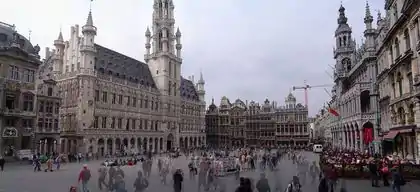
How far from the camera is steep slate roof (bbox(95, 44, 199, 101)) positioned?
67.2 m

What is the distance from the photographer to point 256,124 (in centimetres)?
11750

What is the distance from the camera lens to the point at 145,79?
80750 millimetres

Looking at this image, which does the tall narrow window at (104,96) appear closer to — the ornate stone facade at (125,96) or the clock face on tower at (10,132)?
the ornate stone facade at (125,96)

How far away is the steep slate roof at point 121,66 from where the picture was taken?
67250 millimetres

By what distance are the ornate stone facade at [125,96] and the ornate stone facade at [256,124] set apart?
15419 mm

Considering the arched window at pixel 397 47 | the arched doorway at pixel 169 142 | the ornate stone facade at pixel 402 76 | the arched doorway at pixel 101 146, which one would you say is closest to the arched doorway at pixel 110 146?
the arched doorway at pixel 101 146

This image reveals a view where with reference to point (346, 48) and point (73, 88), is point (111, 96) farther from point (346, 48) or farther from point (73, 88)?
point (346, 48)

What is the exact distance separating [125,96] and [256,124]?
5970 centimetres

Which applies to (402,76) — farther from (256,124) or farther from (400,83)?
(256,124)

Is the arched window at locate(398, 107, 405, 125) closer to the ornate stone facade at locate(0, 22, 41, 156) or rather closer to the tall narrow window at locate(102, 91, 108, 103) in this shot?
the ornate stone facade at locate(0, 22, 41, 156)

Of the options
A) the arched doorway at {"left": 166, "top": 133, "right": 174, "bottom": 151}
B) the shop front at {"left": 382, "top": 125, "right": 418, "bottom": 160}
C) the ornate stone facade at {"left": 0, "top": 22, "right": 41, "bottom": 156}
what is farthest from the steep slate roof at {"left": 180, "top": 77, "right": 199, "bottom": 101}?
the shop front at {"left": 382, "top": 125, "right": 418, "bottom": 160}

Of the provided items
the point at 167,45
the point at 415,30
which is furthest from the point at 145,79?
the point at 415,30

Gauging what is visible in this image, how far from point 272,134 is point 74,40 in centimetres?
7381

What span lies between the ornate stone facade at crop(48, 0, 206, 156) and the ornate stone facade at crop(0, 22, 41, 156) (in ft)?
41.1
